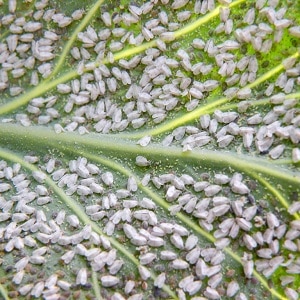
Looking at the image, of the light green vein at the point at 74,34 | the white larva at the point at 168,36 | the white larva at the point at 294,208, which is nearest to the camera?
the white larva at the point at 294,208

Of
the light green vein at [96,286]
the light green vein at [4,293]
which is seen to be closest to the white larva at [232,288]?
the light green vein at [96,286]

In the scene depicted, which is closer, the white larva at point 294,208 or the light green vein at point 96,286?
the white larva at point 294,208

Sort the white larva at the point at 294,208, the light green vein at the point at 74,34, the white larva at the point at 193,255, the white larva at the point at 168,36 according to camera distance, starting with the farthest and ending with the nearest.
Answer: the light green vein at the point at 74,34 → the white larva at the point at 168,36 → the white larva at the point at 193,255 → the white larva at the point at 294,208

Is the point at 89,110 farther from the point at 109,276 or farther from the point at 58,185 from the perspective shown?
the point at 109,276

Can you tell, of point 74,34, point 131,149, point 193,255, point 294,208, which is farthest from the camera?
point 74,34

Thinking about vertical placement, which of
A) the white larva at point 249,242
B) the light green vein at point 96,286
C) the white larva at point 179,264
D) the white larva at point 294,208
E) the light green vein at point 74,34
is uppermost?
the light green vein at point 74,34

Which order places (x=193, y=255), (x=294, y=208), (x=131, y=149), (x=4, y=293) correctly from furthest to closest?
(x=131, y=149), (x=4, y=293), (x=193, y=255), (x=294, y=208)

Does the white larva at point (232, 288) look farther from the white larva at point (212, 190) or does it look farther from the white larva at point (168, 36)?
the white larva at point (168, 36)

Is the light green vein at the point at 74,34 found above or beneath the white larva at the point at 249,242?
above

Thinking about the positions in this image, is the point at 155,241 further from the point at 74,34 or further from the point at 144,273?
the point at 74,34

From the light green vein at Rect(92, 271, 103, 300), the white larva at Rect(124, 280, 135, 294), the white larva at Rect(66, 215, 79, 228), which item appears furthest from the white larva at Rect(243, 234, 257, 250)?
the white larva at Rect(66, 215, 79, 228)

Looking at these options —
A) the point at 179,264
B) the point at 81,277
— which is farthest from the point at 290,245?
the point at 81,277
